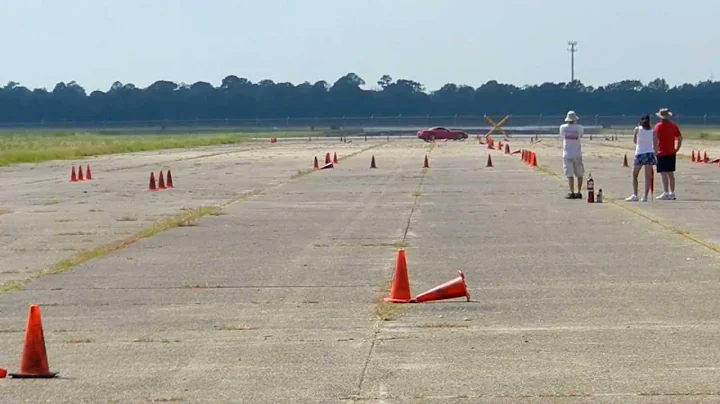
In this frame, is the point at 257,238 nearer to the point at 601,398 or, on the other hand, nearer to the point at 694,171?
the point at 601,398

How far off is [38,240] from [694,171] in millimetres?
Result: 23653

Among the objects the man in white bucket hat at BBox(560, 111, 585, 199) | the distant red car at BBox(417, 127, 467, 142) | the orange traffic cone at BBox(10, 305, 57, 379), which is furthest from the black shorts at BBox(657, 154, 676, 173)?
the distant red car at BBox(417, 127, 467, 142)

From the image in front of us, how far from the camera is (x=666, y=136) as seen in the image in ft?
79.7

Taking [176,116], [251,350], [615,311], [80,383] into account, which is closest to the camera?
[80,383]

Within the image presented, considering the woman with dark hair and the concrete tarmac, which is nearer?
the concrete tarmac

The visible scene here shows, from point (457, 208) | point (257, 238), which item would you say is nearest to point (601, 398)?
point (257, 238)

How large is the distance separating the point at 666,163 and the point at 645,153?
49 cm

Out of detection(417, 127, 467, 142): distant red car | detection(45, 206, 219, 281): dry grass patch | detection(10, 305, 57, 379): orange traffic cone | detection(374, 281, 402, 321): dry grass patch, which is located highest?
detection(10, 305, 57, 379): orange traffic cone

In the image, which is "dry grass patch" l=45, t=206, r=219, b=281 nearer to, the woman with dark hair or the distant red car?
the woman with dark hair

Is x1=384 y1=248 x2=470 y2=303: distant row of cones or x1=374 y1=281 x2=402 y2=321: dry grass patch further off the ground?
x1=384 y1=248 x2=470 y2=303: distant row of cones

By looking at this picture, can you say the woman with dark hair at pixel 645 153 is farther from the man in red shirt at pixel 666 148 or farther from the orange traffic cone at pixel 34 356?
the orange traffic cone at pixel 34 356

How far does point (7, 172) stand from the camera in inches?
1777

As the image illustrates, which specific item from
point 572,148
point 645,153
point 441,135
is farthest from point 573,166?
point 441,135

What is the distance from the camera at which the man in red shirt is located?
24.2 m
